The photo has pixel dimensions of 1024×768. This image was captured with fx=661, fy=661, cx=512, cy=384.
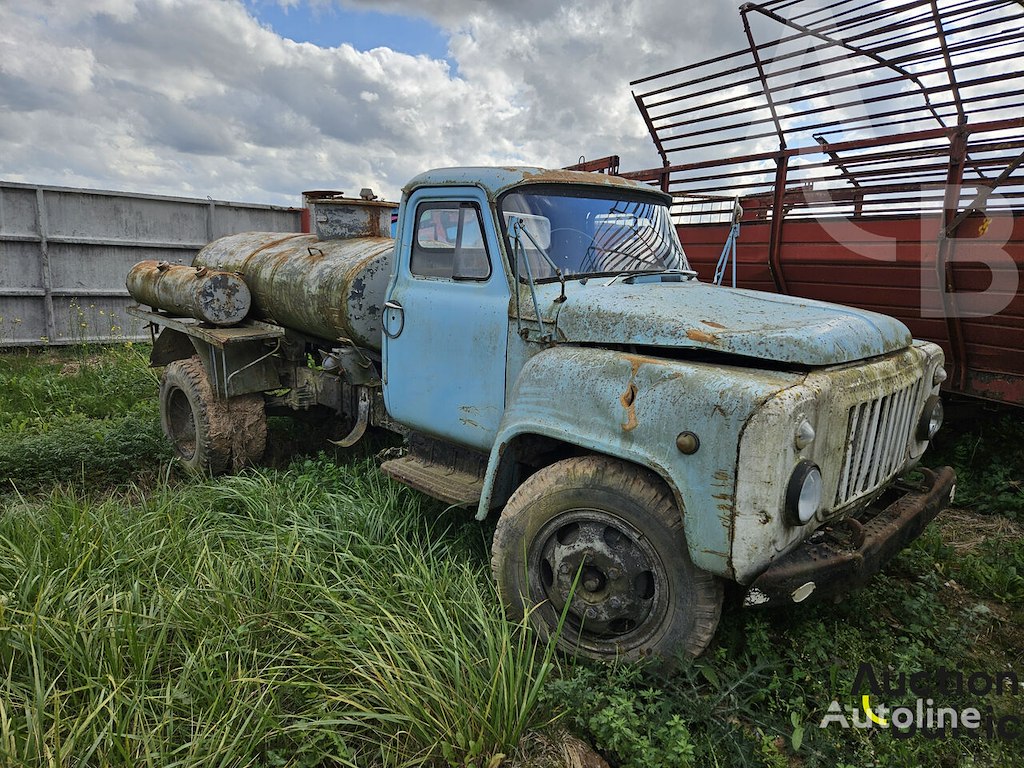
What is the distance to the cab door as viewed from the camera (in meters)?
3.29

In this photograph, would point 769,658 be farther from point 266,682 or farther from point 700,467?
point 266,682

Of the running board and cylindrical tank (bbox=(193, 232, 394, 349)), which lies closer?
the running board

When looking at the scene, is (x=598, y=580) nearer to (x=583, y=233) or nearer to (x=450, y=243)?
(x=583, y=233)

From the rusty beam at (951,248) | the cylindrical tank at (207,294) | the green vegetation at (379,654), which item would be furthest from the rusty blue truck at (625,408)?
the rusty beam at (951,248)

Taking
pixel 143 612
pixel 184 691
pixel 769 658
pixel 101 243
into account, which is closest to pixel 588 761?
pixel 769 658

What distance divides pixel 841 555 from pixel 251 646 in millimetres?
2341

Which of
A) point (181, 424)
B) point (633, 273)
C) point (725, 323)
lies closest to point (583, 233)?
point (633, 273)

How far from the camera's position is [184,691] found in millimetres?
2400

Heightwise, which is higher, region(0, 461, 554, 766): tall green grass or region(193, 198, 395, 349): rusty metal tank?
region(193, 198, 395, 349): rusty metal tank

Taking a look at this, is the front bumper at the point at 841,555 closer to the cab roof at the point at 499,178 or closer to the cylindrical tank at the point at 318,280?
the cab roof at the point at 499,178

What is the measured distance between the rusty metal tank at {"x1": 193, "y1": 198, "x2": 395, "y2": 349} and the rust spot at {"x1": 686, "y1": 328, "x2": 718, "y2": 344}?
232cm

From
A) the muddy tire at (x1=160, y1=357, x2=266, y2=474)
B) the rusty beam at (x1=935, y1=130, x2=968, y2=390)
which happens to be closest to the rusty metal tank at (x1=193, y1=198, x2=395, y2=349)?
the muddy tire at (x1=160, y1=357, x2=266, y2=474)

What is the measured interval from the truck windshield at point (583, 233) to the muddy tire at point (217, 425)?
2.97m

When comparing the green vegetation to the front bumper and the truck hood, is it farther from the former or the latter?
the truck hood
